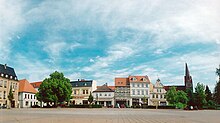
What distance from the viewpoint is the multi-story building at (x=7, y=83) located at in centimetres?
6806

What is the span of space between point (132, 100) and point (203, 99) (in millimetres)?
30842

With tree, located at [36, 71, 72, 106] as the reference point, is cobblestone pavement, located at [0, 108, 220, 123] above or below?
below

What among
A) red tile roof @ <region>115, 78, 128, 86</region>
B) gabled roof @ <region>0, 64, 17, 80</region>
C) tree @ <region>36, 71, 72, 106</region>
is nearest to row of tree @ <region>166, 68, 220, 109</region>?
red tile roof @ <region>115, 78, 128, 86</region>

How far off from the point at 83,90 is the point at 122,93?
46.6ft

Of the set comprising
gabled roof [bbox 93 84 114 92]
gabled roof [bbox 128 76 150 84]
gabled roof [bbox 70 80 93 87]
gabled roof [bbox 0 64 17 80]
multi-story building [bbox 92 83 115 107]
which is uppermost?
gabled roof [bbox 0 64 17 80]

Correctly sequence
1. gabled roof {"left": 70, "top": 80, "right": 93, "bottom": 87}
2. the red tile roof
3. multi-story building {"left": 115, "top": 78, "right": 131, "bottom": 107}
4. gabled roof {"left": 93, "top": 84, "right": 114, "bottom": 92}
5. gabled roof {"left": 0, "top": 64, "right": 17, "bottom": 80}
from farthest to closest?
gabled roof {"left": 70, "top": 80, "right": 93, "bottom": 87}
the red tile roof
gabled roof {"left": 93, "top": 84, "right": 114, "bottom": 92}
multi-story building {"left": 115, "top": 78, "right": 131, "bottom": 107}
gabled roof {"left": 0, "top": 64, "right": 17, "bottom": 80}

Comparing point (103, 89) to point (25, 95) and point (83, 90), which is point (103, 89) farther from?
point (25, 95)

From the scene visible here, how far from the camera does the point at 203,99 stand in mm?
62062

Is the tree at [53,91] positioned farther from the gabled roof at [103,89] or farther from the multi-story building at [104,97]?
the gabled roof at [103,89]

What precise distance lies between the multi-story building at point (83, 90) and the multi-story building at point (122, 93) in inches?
359

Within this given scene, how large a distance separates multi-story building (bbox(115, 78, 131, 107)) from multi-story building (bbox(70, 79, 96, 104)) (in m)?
9.13

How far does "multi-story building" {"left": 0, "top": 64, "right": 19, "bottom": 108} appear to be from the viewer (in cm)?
6806

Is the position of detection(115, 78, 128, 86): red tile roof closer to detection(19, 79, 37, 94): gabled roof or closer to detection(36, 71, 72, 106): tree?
detection(19, 79, 37, 94): gabled roof

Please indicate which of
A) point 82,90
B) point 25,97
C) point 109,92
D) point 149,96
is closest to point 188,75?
point 149,96
